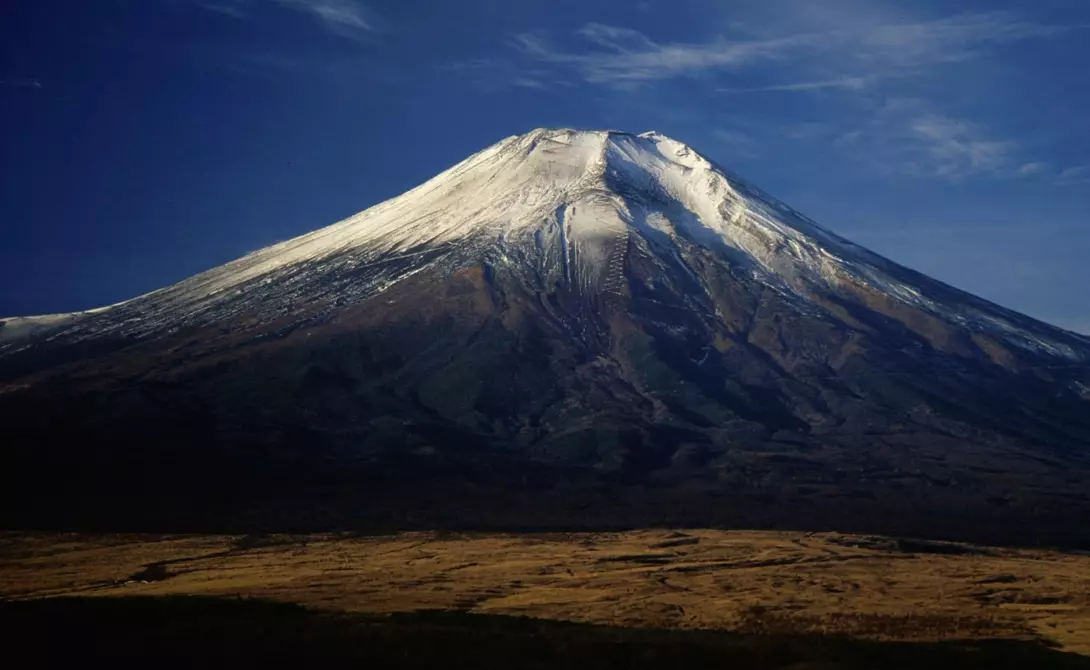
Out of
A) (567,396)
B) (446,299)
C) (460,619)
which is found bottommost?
(460,619)

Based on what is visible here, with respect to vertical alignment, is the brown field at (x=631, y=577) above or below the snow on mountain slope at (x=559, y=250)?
below

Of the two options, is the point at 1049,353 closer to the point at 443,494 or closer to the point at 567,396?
the point at 567,396

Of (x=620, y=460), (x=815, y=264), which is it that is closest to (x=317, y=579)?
(x=620, y=460)

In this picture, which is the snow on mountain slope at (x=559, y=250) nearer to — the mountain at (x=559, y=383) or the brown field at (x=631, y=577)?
the mountain at (x=559, y=383)

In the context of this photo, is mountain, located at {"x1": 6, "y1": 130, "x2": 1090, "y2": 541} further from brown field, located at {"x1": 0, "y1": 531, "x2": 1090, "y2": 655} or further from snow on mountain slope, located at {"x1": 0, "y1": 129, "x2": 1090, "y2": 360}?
brown field, located at {"x1": 0, "y1": 531, "x2": 1090, "y2": 655}

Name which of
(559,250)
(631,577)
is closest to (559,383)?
(559,250)

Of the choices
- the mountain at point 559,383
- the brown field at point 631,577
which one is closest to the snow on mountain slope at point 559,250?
the mountain at point 559,383
